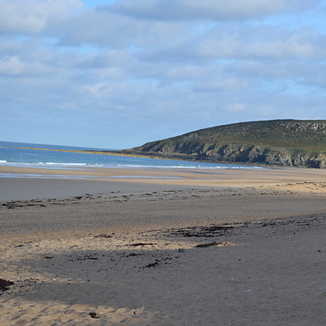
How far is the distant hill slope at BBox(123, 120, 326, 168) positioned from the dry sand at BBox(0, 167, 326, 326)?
89.1m

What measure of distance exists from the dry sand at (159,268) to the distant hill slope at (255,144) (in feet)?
292

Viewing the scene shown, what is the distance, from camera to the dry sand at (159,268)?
553cm

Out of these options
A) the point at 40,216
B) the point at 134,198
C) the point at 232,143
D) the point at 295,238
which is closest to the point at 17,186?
the point at 134,198

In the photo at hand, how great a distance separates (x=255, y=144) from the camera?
116625 mm

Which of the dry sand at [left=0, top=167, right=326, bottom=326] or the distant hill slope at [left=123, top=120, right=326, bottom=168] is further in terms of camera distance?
the distant hill slope at [left=123, top=120, right=326, bottom=168]

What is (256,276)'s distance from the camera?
23.7 feet

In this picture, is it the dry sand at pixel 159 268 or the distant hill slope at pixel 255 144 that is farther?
the distant hill slope at pixel 255 144

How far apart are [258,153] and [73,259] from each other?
344ft

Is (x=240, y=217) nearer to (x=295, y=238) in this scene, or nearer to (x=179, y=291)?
(x=295, y=238)

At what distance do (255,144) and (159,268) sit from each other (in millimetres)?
112592

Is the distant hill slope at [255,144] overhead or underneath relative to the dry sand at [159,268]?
overhead

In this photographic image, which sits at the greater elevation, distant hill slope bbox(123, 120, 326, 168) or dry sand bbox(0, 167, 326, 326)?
distant hill slope bbox(123, 120, 326, 168)

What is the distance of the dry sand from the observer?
5.53m

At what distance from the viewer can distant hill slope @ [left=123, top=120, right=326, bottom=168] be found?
10425 centimetres
